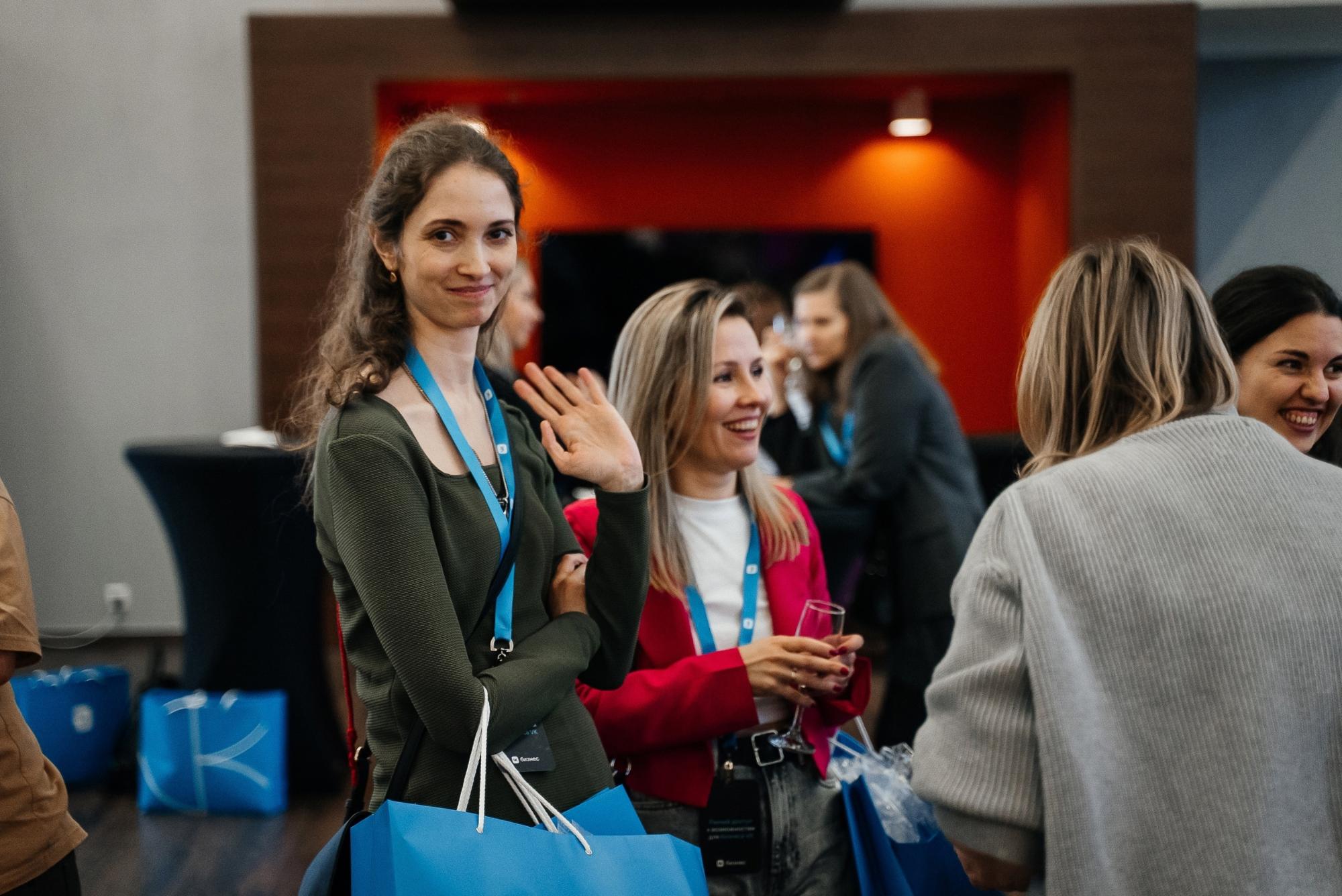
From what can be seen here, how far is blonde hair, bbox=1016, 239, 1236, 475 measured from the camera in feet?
4.28

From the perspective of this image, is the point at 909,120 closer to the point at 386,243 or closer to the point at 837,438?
the point at 837,438

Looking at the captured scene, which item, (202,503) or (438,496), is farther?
(202,503)

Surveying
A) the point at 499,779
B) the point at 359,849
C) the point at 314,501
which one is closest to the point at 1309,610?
the point at 499,779

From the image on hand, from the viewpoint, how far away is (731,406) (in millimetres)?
1890

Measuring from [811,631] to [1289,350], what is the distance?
894mm

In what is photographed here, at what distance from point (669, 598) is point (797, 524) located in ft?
0.95

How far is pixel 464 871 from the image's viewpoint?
1.15 metres

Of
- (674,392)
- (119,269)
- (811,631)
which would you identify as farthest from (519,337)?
(119,269)

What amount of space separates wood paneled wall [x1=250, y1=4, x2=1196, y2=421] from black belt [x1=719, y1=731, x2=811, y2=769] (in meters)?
4.73

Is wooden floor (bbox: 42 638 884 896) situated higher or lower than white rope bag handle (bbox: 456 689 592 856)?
lower

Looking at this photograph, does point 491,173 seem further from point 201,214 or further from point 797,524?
point 201,214

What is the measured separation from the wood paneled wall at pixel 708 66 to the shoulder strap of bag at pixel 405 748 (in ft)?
15.8

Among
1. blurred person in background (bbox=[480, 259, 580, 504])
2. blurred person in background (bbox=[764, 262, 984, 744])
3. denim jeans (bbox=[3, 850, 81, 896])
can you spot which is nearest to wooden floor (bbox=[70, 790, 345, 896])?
blurred person in background (bbox=[480, 259, 580, 504])

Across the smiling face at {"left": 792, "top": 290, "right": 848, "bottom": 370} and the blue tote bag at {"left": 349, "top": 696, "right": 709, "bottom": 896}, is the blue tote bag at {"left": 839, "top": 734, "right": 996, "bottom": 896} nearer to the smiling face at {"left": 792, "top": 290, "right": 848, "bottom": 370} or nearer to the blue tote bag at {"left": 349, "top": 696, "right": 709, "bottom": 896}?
the blue tote bag at {"left": 349, "top": 696, "right": 709, "bottom": 896}
